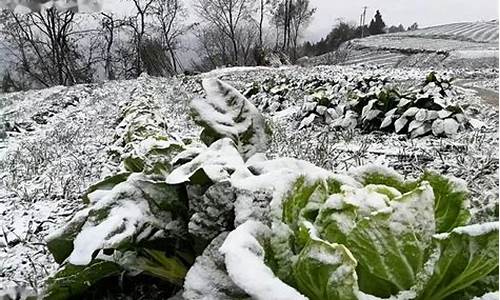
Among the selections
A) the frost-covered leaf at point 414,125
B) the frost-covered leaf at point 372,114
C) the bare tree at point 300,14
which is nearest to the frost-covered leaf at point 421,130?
the frost-covered leaf at point 414,125

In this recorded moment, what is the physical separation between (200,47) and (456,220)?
1169 centimetres

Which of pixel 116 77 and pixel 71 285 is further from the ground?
pixel 71 285

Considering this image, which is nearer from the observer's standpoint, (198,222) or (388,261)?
(388,261)

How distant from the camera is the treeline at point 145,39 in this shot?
397 cm

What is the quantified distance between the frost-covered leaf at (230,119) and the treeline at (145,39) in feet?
4.73

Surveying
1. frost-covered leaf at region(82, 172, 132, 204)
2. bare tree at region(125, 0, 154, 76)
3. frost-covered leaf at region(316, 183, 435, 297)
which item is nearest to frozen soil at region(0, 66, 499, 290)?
frost-covered leaf at region(316, 183, 435, 297)

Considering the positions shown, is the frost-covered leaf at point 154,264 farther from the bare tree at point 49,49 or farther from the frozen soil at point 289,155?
the bare tree at point 49,49

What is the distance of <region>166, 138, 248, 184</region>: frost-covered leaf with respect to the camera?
935 mm

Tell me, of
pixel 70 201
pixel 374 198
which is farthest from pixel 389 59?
pixel 374 198

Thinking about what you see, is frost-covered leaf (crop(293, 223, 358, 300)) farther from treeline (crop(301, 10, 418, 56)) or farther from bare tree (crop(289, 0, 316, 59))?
bare tree (crop(289, 0, 316, 59))

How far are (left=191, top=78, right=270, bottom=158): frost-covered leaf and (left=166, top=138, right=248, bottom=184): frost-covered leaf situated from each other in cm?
17

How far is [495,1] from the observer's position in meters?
0.64

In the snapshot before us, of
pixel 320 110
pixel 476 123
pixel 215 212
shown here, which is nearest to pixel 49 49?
pixel 320 110

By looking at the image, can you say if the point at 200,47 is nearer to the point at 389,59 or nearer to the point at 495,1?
the point at 389,59
